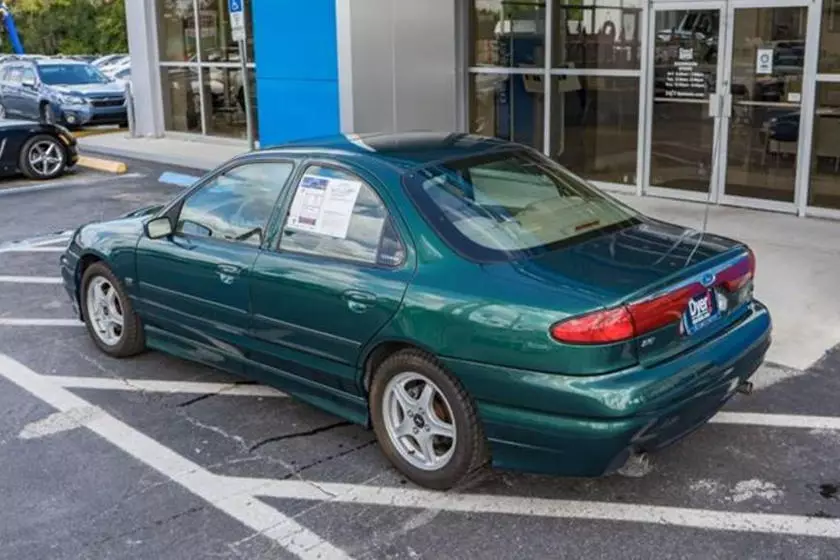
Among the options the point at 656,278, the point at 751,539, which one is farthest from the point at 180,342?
the point at 751,539

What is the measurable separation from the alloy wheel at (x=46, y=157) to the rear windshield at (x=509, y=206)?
Answer: 1146 centimetres

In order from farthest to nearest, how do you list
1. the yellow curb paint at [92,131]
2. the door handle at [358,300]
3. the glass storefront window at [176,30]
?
the yellow curb paint at [92,131] < the glass storefront window at [176,30] < the door handle at [358,300]

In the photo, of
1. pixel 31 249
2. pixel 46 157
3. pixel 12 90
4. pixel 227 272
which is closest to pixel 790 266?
pixel 227 272

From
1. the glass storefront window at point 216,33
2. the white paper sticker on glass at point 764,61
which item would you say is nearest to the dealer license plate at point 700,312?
the white paper sticker on glass at point 764,61

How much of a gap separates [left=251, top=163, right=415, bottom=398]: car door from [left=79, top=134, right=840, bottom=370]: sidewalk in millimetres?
2838

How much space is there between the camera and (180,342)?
18.1 ft

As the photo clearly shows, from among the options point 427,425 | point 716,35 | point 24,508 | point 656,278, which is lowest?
point 24,508

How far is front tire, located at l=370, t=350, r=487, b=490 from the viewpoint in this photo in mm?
3996

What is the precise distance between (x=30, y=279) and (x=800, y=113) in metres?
7.59

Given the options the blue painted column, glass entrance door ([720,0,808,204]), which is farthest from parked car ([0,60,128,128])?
glass entrance door ([720,0,808,204])

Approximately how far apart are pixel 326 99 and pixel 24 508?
27.7ft

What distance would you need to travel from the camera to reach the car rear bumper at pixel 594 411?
365 cm

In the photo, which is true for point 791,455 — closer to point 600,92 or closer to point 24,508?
point 24,508

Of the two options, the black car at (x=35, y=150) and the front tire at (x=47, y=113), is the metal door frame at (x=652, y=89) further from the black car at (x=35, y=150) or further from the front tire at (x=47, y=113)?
the front tire at (x=47, y=113)
